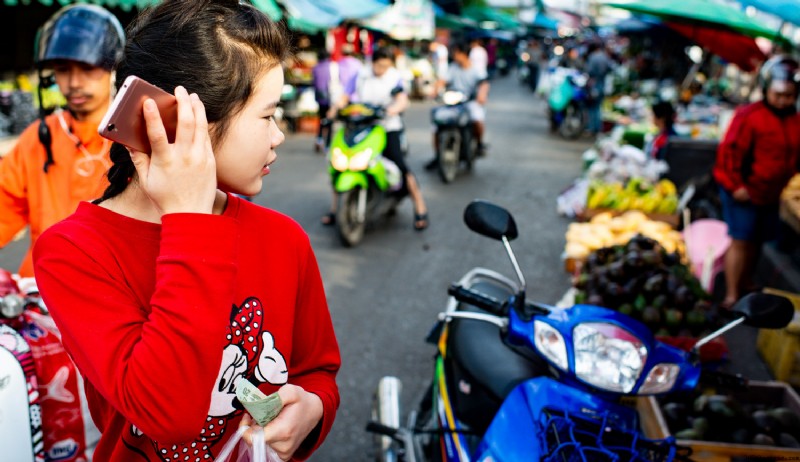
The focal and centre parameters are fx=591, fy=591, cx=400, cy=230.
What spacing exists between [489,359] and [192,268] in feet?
4.95

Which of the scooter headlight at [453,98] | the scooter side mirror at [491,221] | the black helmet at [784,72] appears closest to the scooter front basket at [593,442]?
the scooter side mirror at [491,221]

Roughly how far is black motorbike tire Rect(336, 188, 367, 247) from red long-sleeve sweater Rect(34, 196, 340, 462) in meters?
4.16

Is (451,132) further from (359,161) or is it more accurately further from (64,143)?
(64,143)

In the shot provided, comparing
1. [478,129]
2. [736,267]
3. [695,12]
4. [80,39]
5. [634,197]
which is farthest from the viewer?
[478,129]

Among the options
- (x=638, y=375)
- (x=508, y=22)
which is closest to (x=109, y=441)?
(x=638, y=375)

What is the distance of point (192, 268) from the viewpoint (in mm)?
893

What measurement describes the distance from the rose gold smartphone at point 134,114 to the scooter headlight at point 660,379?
1.37 metres

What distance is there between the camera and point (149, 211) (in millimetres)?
1084

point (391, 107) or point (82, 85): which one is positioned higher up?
point (82, 85)

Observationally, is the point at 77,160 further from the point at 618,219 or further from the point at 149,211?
the point at 618,219

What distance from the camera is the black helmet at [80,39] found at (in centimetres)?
209

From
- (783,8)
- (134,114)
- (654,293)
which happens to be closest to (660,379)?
(134,114)

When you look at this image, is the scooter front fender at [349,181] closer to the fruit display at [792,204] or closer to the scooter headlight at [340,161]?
the scooter headlight at [340,161]

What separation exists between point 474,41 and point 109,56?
950cm
